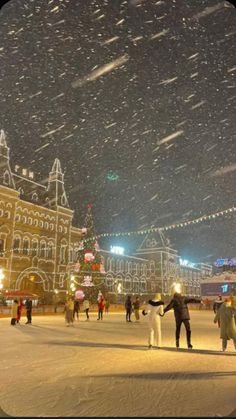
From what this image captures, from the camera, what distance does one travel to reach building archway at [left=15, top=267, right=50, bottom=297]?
142ft

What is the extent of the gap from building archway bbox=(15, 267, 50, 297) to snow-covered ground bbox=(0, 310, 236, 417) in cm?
3511

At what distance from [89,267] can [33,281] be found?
7.50 m

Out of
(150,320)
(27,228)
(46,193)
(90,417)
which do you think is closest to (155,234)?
(46,193)

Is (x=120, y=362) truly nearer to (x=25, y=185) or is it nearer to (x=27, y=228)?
(x=27, y=228)

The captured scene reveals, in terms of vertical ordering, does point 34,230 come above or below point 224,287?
above

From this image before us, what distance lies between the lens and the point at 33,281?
45125mm

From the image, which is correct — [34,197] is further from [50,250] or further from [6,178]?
[50,250]

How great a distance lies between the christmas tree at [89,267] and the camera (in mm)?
41375

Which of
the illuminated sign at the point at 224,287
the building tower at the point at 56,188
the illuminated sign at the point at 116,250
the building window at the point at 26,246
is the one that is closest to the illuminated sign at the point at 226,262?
the illuminated sign at the point at 224,287

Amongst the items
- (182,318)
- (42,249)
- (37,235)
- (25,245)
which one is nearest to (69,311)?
(182,318)

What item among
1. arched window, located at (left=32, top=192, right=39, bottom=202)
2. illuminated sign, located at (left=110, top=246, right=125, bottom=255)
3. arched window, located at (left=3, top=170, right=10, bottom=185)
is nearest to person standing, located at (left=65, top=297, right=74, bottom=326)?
arched window, located at (left=3, top=170, right=10, bottom=185)

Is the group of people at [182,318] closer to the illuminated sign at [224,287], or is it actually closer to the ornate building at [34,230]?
the ornate building at [34,230]

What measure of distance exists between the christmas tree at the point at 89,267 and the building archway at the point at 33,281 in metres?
5.15

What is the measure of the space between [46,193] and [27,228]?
8.78 m
